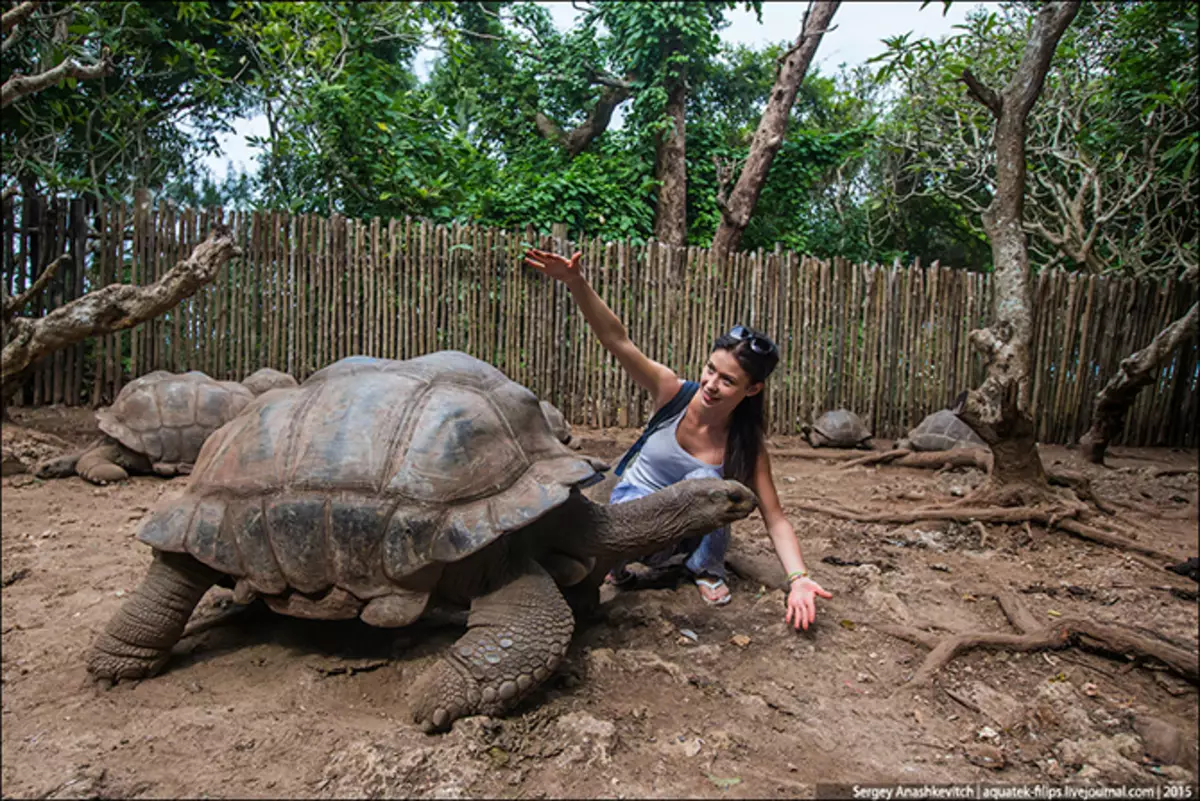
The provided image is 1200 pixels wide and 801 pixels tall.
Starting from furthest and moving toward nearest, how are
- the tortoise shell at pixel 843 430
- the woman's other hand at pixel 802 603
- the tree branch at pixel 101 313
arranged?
the tortoise shell at pixel 843 430, the tree branch at pixel 101 313, the woman's other hand at pixel 802 603

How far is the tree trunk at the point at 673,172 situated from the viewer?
11.6 meters

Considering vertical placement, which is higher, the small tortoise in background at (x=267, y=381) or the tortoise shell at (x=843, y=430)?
the small tortoise in background at (x=267, y=381)

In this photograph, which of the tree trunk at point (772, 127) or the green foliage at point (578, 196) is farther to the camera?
the green foliage at point (578, 196)

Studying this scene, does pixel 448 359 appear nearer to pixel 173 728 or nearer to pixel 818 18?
pixel 173 728

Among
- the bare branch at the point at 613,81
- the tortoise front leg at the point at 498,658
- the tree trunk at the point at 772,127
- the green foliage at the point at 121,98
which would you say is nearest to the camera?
the tortoise front leg at the point at 498,658

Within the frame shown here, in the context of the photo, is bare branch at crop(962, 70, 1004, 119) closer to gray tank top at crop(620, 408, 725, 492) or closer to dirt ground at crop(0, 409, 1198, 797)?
dirt ground at crop(0, 409, 1198, 797)

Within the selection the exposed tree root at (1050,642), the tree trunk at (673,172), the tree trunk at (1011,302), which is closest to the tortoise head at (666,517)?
the exposed tree root at (1050,642)

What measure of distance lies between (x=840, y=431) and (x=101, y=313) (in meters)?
6.31

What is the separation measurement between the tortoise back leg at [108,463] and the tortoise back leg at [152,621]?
3179 millimetres

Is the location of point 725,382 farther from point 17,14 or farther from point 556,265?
point 17,14

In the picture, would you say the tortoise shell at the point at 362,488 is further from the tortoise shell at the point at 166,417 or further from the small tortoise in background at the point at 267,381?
the small tortoise in background at the point at 267,381

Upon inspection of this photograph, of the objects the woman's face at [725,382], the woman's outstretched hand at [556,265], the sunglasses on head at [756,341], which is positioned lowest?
the woman's face at [725,382]

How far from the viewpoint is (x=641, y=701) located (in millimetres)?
2180

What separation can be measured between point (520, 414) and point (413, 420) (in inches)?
15.9
